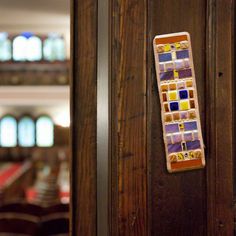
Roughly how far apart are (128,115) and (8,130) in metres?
11.9

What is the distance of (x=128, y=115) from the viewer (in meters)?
1.34

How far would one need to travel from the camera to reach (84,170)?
1.41 m

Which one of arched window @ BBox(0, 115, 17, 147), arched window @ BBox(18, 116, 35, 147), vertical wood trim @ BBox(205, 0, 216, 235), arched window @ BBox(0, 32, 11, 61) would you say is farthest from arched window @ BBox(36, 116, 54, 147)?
vertical wood trim @ BBox(205, 0, 216, 235)

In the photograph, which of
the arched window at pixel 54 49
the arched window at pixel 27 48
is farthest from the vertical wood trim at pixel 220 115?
the arched window at pixel 27 48

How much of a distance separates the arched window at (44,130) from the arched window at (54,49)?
6.15 feet

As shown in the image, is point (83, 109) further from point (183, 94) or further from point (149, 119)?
point (183, 94)

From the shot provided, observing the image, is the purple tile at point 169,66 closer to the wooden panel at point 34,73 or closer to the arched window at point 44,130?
the wooden panel at point 34,73

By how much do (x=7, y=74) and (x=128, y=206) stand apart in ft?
34.8

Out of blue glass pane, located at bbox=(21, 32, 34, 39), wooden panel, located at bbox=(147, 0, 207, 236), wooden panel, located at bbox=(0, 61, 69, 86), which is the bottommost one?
wooden panel, located at bbox=(147, 0, 207, 236)

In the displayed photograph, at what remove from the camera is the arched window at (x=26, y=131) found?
12.6 meters

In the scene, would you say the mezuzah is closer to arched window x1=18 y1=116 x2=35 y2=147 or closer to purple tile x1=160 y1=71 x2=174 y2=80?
purple tile x1=160 y1=71 x2=174 y2=80

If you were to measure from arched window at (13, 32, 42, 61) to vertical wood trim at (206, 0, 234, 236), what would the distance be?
1019cm

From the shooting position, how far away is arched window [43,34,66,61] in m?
11.3

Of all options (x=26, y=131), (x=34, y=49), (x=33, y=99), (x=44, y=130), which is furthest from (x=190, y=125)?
(x=26, y=131)
